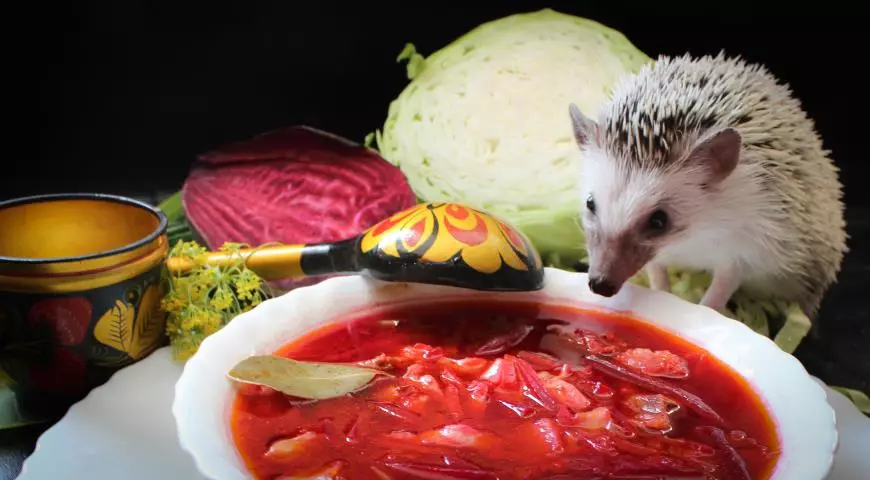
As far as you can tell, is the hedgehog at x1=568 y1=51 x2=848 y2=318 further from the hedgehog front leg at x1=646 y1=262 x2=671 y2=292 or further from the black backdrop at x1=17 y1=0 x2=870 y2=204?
the black backdrop at x1=17 y1=0 x2=870 y2=204

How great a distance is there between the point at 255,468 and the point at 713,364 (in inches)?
31.5

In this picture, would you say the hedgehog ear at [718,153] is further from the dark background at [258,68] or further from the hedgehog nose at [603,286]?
the dark background at [258,68]

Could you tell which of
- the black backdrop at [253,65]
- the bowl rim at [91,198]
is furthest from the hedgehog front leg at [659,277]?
the bowl rim at [91,198]

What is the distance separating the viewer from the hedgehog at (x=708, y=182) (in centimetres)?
154

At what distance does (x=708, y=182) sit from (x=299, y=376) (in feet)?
2.82

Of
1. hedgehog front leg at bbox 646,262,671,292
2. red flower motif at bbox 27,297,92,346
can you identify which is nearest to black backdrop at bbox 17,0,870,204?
hedgehog front leg at bbox 646,262,671,292

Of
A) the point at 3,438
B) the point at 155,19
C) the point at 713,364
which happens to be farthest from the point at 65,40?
the point at 713,364

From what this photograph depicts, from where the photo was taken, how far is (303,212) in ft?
7.47

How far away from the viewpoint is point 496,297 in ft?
5.31

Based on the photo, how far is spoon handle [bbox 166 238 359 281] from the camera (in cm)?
168

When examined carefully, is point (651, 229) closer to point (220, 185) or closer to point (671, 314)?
point (671, 314)

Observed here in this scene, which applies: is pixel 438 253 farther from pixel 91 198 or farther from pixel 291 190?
pixel 291 190

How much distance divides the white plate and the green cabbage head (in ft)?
2.88

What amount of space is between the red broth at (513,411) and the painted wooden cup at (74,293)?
0.31 m
